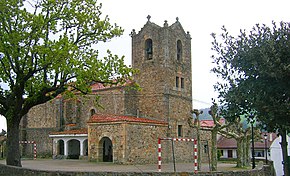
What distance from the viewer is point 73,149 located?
38781mm

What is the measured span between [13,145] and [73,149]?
18949 millimetres

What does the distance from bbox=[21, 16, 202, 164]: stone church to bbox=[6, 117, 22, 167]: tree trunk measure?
9.98 m

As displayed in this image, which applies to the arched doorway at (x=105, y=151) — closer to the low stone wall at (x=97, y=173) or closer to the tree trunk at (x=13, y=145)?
the tree trunk at (x=13, y=145)

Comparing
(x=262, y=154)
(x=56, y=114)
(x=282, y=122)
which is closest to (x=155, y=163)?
(x=56, y=114)

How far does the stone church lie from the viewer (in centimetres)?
2975

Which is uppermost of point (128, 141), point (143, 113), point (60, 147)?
point (143, 113)

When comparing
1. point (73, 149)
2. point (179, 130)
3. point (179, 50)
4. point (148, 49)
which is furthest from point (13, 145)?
point (179, 50)

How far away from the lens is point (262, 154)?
53438 mm

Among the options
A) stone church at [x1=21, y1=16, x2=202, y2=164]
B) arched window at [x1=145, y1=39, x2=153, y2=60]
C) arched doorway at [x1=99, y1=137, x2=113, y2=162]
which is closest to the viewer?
stone church at [x1=21, y1=16, x2=202, y2=164]

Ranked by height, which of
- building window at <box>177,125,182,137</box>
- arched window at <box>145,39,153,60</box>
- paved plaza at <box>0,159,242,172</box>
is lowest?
paved plaza at <box>0,159,242,172</box>

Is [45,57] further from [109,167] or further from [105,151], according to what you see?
[105,151]

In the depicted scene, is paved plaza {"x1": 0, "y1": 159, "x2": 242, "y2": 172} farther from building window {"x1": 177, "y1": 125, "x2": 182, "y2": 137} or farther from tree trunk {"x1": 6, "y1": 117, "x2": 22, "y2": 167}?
building window {"x1": 177, "y1": 125, "x2": 182, "y2": 137}

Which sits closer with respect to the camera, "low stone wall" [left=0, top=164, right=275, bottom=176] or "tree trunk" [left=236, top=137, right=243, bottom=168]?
"low stone wall" [left=0, top=164, right=275, bottom=176]

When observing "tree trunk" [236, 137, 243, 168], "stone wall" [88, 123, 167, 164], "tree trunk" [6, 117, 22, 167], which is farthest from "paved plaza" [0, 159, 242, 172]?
"stone wall" [88, 123, 167, 164]
